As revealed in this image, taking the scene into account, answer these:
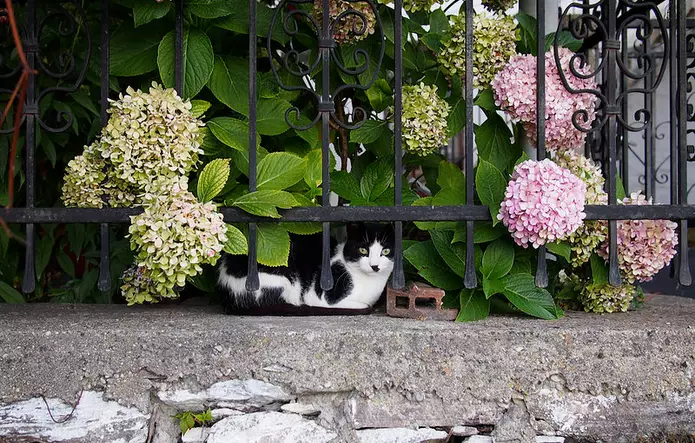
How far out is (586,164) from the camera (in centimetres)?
190

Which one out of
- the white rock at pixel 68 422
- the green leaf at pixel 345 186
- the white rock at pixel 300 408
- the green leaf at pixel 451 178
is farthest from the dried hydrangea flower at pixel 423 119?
the white rock at pixel 68 422

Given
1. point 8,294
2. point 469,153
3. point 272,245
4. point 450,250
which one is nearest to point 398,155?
point 469,153

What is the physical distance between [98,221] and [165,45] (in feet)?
1.72

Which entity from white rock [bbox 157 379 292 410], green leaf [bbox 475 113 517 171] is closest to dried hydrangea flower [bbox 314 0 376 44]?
green leaf [bbox 475 113 517 171]

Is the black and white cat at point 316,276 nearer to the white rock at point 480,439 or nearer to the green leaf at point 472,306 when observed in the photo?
the green leaf at point 472,306

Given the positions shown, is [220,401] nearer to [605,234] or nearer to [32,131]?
[32,131]

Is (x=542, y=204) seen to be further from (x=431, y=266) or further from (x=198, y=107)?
(x=198, y=107)

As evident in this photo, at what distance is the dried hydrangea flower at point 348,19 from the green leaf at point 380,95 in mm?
200

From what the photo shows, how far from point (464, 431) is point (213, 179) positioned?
94 cm

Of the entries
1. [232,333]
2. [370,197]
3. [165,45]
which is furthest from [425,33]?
[232,333]

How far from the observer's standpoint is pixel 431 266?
1.85 metres

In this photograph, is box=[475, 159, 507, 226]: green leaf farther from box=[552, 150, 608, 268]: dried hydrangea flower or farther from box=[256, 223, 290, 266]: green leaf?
box=[256, 223, 290, 266]: green leaf

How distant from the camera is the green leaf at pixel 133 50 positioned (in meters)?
1.82

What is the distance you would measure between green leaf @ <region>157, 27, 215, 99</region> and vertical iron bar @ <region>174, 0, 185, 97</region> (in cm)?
2
